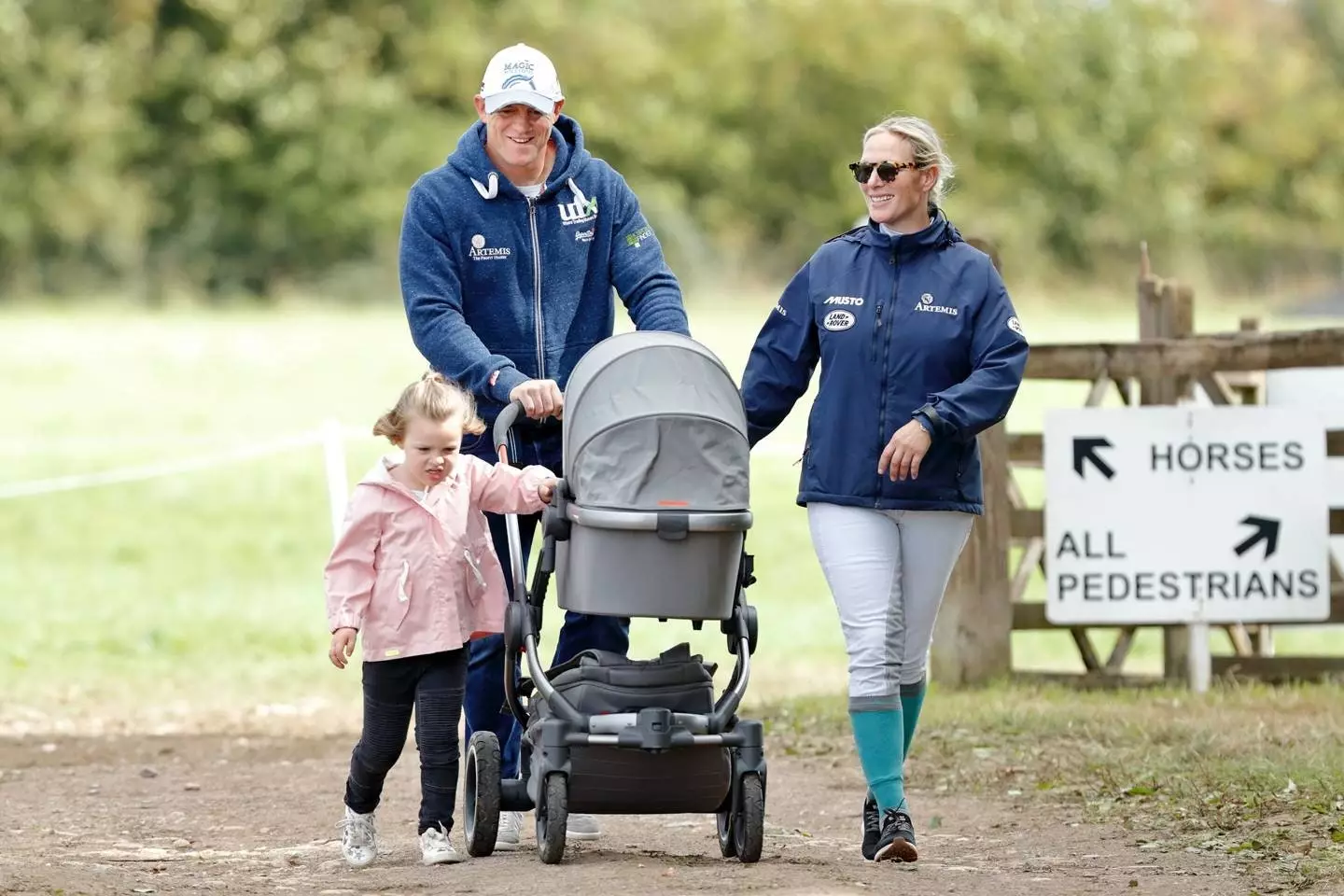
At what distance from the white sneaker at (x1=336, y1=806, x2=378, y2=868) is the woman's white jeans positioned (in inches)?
56.2

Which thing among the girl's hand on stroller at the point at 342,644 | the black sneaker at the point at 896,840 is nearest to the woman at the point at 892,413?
the black sneaker at the point at 896,840

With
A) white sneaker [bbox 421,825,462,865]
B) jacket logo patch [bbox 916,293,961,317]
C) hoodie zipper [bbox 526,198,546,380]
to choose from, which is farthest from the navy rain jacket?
white sneaker [bbox 421,825,462,865]

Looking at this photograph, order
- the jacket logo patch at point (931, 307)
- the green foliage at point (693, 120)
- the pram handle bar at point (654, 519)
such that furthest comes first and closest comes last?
the green foliage at point (693, 120)
the jacket logo patch at point (931, 307)
the pram handle bar at point (654, 519)

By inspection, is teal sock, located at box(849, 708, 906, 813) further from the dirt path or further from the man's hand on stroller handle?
the man's hand on stroller handle

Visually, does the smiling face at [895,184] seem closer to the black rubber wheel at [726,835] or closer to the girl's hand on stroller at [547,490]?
the girl's hand on stroller at [547,490]

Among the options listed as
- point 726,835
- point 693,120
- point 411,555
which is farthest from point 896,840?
point 693,120

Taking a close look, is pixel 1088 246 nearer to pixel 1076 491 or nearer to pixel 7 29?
pixel 7 29

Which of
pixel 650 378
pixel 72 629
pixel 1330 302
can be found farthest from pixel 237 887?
pixel 1330 302

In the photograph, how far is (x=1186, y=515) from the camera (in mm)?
9969

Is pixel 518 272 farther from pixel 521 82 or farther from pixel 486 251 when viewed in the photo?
pixel 521 82

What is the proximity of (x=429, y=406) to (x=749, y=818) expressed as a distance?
1.40m

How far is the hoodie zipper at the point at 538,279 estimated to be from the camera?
629cm

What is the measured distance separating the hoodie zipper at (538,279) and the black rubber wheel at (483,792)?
1083 millimetres

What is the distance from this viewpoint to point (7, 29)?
1630 inches
